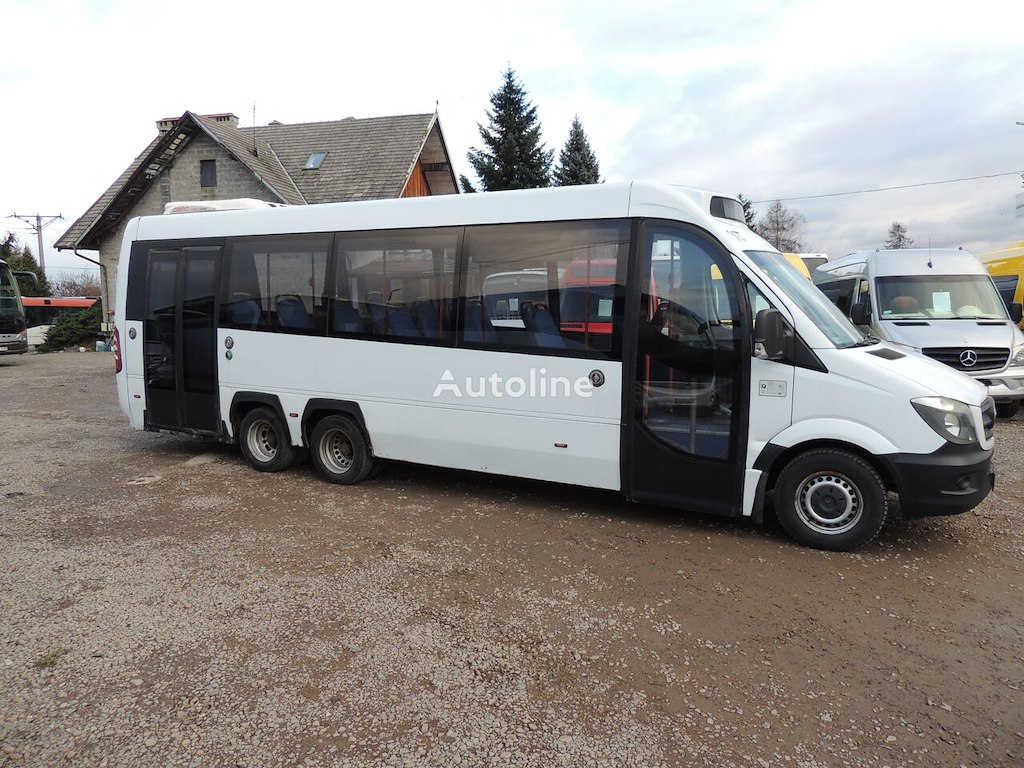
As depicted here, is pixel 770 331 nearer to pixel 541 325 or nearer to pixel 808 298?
pixel 808 298

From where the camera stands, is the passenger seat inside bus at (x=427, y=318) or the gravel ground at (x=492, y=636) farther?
the passenger seat inside bus at (x=427, y=318)

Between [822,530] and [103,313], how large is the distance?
92.2 feet

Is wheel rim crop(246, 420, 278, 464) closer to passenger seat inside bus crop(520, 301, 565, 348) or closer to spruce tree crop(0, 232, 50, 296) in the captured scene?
passenger seat inside bus crop(520, 301, 565, 348)

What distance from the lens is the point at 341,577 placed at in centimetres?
461

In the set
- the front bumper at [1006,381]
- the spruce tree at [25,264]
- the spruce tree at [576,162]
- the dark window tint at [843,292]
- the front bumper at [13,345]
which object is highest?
the spruce tree at [576,162]

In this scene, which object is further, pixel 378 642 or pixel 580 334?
pixel 580 334

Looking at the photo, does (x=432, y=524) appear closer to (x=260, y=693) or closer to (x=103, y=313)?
(x=260, y=693)

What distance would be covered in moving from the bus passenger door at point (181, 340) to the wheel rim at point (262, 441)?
1.48 ft

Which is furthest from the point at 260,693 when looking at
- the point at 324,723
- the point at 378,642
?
the point at 378,642

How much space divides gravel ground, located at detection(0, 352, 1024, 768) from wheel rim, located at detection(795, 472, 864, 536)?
0.77ft

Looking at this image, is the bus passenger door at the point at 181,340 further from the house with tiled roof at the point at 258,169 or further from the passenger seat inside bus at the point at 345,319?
the house with tiled roof at the point at 258,169

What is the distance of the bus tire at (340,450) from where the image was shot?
22.2ft
